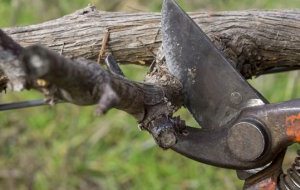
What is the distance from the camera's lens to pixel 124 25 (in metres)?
1.53

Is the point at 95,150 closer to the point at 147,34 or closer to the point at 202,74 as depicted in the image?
the point at 147,34

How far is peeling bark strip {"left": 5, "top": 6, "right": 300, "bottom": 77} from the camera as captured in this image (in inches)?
59.3

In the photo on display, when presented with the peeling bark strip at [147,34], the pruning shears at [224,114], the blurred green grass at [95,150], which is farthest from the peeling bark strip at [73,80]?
the blurred green grass at [95,150]

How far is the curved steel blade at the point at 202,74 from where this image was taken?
4.23 feet

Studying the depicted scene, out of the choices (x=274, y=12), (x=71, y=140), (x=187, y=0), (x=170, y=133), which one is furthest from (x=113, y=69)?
(x=187, y=0)

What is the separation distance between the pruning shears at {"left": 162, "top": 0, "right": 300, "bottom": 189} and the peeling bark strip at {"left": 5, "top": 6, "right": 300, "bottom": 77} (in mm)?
192

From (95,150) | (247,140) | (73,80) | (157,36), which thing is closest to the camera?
(73,80)

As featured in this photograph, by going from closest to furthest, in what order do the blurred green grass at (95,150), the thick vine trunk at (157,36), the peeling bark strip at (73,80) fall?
the peeling bark strip at (73,80)
the thick vine trunk at (157,36)
the blurred green grass at (95,150)

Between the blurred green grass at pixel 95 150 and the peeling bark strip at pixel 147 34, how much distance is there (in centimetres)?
123

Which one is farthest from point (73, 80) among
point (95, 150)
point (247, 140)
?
point (95, 150)

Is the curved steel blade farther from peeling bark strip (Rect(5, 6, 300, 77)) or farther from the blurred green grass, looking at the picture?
the blurred green grass

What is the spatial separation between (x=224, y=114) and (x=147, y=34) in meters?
0.34

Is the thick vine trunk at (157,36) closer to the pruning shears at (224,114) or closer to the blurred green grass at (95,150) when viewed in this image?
the pruning shears at (224,114)

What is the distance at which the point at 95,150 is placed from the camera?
2.92 m
